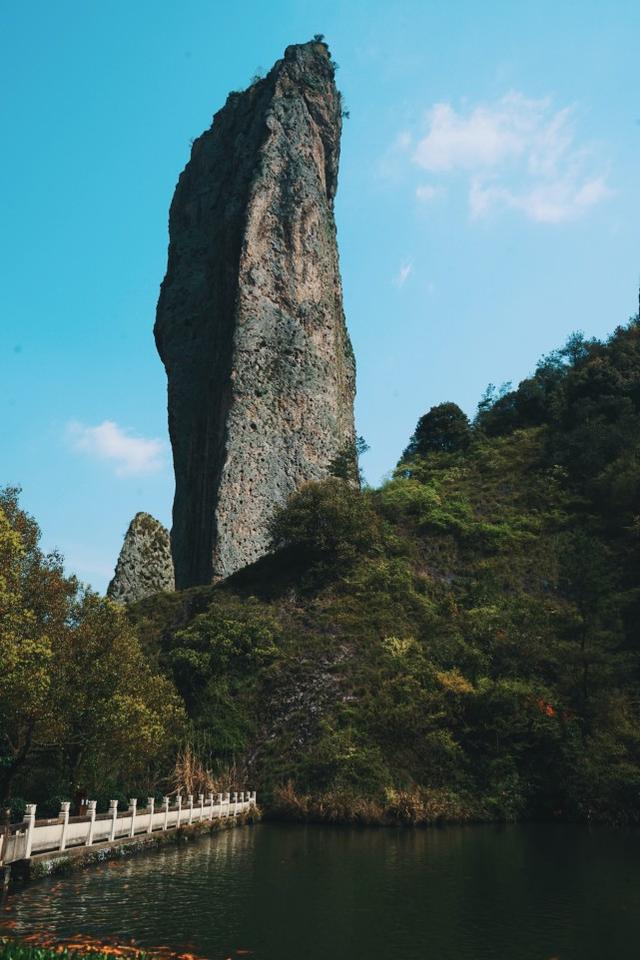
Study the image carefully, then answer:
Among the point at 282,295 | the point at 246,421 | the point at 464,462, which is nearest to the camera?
the point at 246,421

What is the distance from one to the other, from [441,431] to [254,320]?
2422 cm

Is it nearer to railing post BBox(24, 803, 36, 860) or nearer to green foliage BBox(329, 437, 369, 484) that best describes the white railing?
railing post BBox(24, 803, 36, 860)

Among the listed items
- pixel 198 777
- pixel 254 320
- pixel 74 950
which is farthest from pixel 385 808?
pixel 254 320

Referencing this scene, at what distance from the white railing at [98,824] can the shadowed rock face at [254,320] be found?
25.0 metres

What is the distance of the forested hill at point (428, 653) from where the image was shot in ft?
94.9

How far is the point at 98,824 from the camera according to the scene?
60.7ft

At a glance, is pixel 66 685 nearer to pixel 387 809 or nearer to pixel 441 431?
pixel 387 809

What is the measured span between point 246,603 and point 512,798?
681 inches

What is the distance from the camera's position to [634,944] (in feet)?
33.4

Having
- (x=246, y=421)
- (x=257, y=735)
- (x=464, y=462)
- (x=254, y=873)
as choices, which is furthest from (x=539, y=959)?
(x=464, y=462)

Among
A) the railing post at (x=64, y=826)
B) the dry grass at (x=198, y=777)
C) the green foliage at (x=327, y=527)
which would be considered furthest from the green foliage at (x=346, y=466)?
the railing post at (x=64, y=826)

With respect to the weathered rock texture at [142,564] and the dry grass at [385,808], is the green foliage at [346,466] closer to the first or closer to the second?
the weathered rock texture at [142,564]

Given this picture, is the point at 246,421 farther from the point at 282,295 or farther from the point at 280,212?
the point at 280,212

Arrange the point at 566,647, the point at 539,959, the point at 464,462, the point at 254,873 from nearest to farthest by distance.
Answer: the point at 539,959 < the point at 254,873 < the point at 566,647 < the point at 464,462
